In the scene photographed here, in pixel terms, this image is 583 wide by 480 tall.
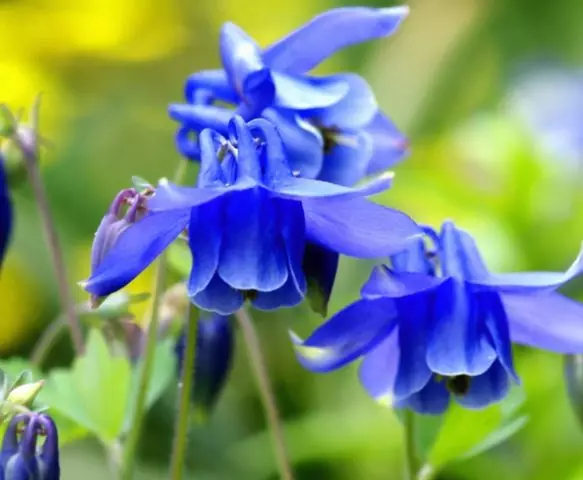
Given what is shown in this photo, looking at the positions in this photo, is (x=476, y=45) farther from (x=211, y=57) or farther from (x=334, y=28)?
(x=334, y=28)

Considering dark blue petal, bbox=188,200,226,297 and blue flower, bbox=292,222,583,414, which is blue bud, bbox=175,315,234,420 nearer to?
blue flower, bbox=292,222,583,414

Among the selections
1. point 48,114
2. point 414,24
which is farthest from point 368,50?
point 48,114

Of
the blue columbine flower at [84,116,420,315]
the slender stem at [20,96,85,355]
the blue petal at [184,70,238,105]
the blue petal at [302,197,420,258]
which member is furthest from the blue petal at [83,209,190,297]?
the slender stem at [20,96,85,355]

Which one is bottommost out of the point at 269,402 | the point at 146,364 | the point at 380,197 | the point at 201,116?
the point at 380,197

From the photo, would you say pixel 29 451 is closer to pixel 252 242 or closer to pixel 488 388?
pixel 252 242

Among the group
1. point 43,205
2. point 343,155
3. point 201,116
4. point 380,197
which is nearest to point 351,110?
point 343,155

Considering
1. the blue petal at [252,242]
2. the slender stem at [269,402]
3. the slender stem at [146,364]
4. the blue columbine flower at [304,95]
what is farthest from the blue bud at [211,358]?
the blue petal at [252,242]
